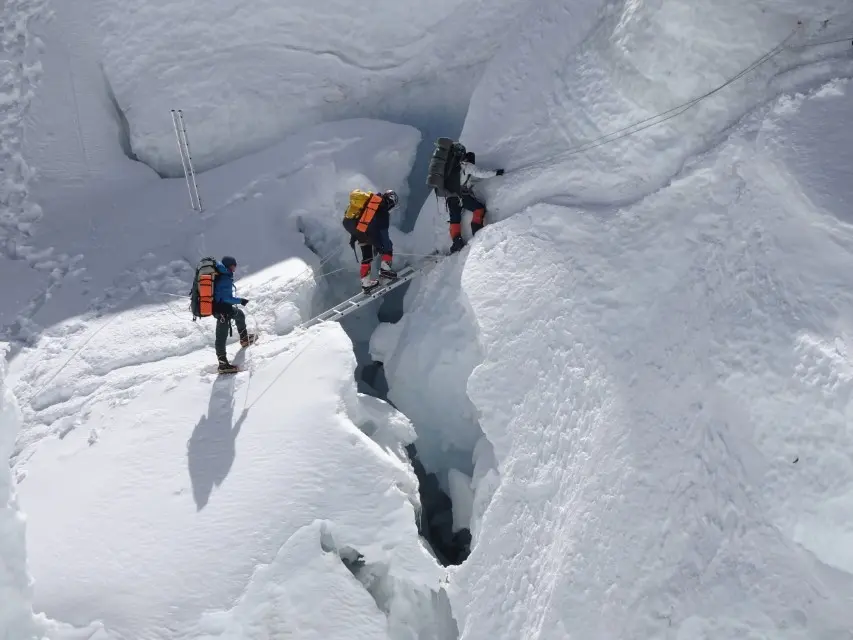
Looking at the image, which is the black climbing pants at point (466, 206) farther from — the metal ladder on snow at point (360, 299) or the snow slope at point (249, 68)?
the snow slope at point (249, 68)

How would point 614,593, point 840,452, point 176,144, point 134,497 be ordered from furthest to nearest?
point 176,144, point 134,497, point 614,593, point 840,452

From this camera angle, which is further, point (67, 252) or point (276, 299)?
point (67, 252)

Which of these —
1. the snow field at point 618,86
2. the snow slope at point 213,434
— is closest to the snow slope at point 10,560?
the snow slope at point 213,434

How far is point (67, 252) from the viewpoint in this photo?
1174 cm

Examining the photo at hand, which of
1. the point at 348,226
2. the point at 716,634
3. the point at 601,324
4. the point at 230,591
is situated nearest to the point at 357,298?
the point at 348,226

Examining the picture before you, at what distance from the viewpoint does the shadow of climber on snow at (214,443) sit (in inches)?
316

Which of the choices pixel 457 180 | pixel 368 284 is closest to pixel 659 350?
pixel 457 180

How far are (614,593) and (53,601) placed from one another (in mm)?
4884

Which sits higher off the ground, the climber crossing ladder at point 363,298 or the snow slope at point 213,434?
the climber crossing ladder at point 363,298

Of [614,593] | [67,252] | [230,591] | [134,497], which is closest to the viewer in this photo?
[614,593]

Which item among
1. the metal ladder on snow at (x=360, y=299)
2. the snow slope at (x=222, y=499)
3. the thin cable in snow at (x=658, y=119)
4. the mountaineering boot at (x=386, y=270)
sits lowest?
the snow slope at (x=222, y=499)

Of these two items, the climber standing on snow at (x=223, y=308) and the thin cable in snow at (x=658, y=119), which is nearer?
the thin cable in snow at (x=658, y=119)

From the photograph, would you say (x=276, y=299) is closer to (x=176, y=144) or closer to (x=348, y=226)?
(x=348, y=226)

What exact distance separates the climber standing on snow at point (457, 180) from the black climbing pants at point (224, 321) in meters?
2.92
